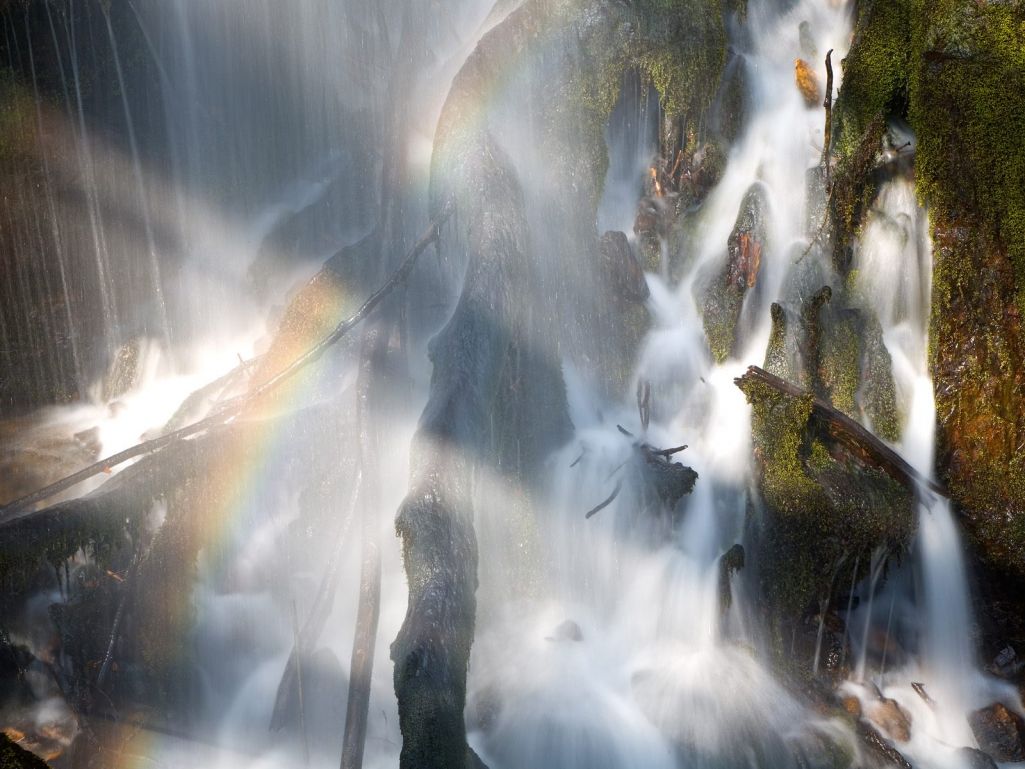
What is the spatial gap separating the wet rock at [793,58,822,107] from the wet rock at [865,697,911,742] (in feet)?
18.6

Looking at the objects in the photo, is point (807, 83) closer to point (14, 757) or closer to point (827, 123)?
point (827, 123)

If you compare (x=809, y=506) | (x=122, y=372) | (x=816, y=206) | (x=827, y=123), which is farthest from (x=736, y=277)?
(x=122, y=372)

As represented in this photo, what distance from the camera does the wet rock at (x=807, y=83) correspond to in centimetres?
736

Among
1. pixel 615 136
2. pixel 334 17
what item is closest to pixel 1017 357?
pixel 615 136

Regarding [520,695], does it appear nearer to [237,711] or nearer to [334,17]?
[237,711]

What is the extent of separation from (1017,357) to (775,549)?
2.33m

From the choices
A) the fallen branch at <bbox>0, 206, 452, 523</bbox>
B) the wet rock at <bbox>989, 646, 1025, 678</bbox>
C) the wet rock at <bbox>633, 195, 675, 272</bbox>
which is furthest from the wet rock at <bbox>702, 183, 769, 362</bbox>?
the wet rock at <bbox>989, 646, 1025, 678</bbox>

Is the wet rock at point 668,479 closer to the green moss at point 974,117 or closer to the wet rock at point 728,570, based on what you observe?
the wet rock at point 728,570

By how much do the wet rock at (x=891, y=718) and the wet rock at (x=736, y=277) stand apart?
3176 millimetres

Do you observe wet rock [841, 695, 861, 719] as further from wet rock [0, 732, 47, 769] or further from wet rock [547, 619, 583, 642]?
wet rock [0, 732, 47, 769]

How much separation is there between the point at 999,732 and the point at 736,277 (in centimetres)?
422

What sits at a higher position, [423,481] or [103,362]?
[103,362]

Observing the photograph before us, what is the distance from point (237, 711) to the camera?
568cm

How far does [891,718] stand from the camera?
16.8ft
